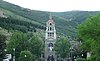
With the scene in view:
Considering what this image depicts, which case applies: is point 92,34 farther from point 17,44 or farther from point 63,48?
point 63,48

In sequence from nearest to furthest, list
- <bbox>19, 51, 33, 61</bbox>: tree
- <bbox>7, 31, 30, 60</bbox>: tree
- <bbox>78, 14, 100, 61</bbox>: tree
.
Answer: <bbox>78, 14, 100, 61</bbox>: tree < <bbox>19, 51, 33, 61</bbox>: tree < <bbox>7, 31, 30, 60</bbox>: tree

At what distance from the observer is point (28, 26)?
194250 mm

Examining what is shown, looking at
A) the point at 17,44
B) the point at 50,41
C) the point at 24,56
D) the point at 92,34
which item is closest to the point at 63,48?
the point at 17,44

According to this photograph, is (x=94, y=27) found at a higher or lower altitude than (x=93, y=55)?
higher

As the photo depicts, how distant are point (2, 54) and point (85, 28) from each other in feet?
98.4

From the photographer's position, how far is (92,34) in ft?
171

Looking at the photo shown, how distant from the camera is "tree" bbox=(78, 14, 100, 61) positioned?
50.1m

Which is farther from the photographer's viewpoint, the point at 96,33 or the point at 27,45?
the point at 27,45

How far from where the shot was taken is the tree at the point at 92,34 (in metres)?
50.1

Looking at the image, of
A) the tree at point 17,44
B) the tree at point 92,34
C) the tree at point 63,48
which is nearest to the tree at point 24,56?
the tree at point 17,44

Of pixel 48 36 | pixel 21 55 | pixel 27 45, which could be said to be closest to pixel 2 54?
pixel 21 55

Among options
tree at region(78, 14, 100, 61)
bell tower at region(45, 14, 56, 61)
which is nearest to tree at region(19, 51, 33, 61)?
bell tower at region(45, 14, 56, 61)

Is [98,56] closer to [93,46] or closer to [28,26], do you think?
[93,46]

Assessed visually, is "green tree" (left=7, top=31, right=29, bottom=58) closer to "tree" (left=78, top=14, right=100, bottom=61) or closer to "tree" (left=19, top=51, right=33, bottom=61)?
"tree" (left=19, top=51, right=33, bottom=61)
